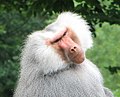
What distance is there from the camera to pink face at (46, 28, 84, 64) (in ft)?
20.4

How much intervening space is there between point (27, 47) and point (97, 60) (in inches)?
781

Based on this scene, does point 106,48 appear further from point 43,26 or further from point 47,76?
point 47,76

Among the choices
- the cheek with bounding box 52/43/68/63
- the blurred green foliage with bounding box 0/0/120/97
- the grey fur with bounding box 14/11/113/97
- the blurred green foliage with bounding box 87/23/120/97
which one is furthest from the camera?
the blurred green foliage with bounding box 87/23/120/97

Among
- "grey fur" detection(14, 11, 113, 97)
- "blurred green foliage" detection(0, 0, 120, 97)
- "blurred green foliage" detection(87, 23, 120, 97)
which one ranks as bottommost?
"blurred green foliage" detection(87, 23, 120, 97)

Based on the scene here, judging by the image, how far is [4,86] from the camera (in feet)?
60.8

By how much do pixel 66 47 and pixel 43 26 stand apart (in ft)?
44.7

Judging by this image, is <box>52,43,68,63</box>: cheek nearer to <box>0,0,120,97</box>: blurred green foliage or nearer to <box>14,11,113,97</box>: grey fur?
<box>14,11,113,97</box>: grey fur

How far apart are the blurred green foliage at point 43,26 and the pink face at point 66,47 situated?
25.6 inches

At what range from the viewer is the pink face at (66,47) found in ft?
20.4

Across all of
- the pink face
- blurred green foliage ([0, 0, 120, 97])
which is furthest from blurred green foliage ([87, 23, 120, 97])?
the pink face

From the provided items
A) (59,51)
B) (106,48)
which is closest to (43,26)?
(106,48)

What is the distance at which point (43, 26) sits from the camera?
19.8m

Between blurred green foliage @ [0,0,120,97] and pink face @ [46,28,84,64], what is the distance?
0.65 meters

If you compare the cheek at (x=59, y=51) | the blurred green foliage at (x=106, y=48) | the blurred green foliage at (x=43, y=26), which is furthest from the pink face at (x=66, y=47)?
the blurred green foliage at (x=106, y=48)
